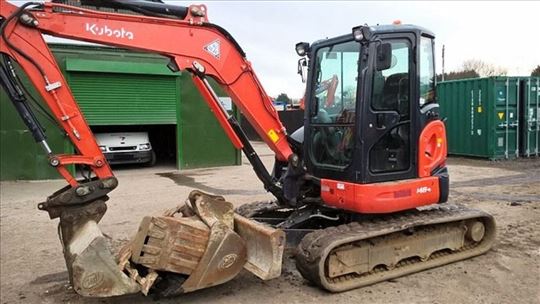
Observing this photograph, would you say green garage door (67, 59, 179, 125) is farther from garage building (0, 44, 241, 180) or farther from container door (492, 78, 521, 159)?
container door (492, 78, 521, 159)

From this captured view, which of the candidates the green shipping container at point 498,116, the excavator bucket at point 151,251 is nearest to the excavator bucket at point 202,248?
the excavator bucket at point 151,251

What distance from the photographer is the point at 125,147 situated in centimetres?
1385

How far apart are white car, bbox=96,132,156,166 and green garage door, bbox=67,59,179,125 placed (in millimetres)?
546

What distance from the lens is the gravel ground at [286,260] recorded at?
460 centimetres

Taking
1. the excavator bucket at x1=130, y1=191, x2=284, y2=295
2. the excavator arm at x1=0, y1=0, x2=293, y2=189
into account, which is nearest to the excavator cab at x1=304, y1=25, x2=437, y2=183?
the excavator arm at x1=0, y1=0, x2=293, y2=189

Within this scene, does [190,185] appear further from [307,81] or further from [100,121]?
[307,81]

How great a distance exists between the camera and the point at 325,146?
17.5ft

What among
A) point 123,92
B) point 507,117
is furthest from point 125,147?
point 507,117

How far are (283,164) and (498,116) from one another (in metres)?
10.8

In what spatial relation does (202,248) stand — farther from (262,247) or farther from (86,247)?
(86,247)

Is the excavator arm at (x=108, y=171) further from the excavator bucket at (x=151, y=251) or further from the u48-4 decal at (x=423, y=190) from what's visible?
the u48-4 decal at (x=423, y=190)

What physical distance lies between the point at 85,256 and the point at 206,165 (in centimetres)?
1072

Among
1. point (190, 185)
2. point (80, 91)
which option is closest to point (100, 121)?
point (80, 91)

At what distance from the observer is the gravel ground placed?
15.1 feet
